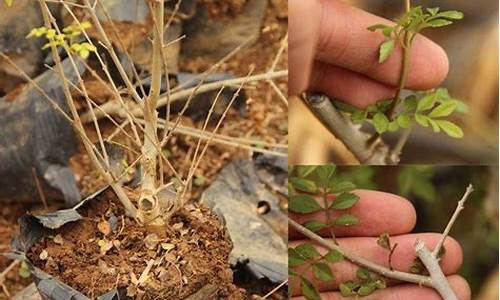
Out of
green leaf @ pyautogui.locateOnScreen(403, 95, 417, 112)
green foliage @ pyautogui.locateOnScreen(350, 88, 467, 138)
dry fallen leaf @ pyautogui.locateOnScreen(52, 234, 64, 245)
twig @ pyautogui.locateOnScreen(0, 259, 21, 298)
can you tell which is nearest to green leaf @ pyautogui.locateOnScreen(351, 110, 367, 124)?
green foliage @ pyautogui.locateOnScreen(350, 88, 467, 138)

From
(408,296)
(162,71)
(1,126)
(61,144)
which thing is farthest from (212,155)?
(408,296)

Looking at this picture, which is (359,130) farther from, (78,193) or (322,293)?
(78,193)

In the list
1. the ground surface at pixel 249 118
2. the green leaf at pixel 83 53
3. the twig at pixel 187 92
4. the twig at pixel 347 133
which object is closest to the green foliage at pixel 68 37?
the green leaf at pixel 83 53

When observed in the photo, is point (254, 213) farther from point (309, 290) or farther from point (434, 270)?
point (434, 270)

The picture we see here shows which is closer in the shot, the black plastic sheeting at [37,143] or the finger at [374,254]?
the black plastic sheeting at [37,143]

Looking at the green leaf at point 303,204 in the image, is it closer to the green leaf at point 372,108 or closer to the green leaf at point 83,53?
the green leaf at point 372,108

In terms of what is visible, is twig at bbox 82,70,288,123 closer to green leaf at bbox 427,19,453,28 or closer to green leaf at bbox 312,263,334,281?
green leaf at bbox 427,19,453,28

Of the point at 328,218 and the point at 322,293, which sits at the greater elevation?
the point at 328,218
